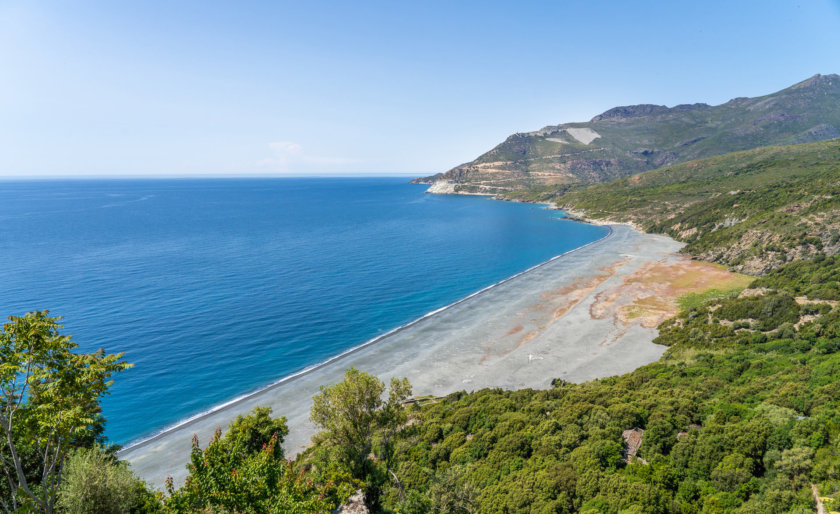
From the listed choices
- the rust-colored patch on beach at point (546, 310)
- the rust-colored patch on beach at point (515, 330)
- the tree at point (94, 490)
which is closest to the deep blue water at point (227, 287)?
the rust-colored patch on beach at point (546, 310)

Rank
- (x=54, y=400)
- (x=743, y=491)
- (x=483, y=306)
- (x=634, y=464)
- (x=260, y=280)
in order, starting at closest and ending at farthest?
(x=54, y=400) < (x=743, y=491) < (x=634, y=464) < (x=483, y=306) < (x=260, y=280)

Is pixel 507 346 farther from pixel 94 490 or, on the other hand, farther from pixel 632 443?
pixel 94 490

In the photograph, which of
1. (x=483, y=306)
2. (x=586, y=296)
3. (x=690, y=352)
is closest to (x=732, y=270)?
(x=586, y=296)

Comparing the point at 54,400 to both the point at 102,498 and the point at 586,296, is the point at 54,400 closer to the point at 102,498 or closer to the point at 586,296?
the point at 102,498

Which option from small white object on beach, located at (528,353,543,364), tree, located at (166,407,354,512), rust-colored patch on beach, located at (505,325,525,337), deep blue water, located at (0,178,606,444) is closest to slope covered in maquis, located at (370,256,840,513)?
tree, located at (166,407,354,512)

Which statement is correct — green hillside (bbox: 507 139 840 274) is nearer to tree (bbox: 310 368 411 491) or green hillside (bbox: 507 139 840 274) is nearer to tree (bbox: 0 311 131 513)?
tree (bbox: 310 368 411 491)
